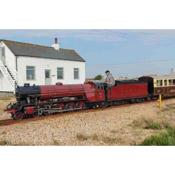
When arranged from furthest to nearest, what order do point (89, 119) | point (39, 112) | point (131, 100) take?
point (131, 100), point (39, 112), point (89, 119)

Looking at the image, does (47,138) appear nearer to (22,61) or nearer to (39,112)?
(22,61)

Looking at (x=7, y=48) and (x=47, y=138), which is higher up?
(x=7, y=48)

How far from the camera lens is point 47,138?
4.69 metres

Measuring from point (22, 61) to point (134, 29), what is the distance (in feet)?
5.47

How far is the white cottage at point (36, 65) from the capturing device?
15.9ft

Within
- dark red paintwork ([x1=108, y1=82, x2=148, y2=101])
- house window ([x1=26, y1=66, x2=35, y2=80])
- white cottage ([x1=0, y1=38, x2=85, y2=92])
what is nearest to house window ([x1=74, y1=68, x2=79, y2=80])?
white cottage ([x1=0, y1=38, x2=85, y2=92])

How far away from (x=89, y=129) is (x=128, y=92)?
2.63 metres

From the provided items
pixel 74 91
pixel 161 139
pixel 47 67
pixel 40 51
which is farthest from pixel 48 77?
pixel 161 139

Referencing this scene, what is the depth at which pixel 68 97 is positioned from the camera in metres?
6.67

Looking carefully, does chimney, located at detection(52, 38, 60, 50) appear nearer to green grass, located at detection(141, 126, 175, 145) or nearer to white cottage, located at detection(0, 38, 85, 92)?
white cottage, located at detection(0, 38, 85, 92)

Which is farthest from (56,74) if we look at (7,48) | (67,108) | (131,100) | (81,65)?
(131,100)

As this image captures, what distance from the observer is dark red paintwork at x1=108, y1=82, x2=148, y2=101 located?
7.12m

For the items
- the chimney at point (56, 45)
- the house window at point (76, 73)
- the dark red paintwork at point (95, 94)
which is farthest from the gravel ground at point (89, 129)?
the chimney at point (56, 45)

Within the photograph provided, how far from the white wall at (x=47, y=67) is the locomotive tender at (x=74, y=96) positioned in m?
0.23
